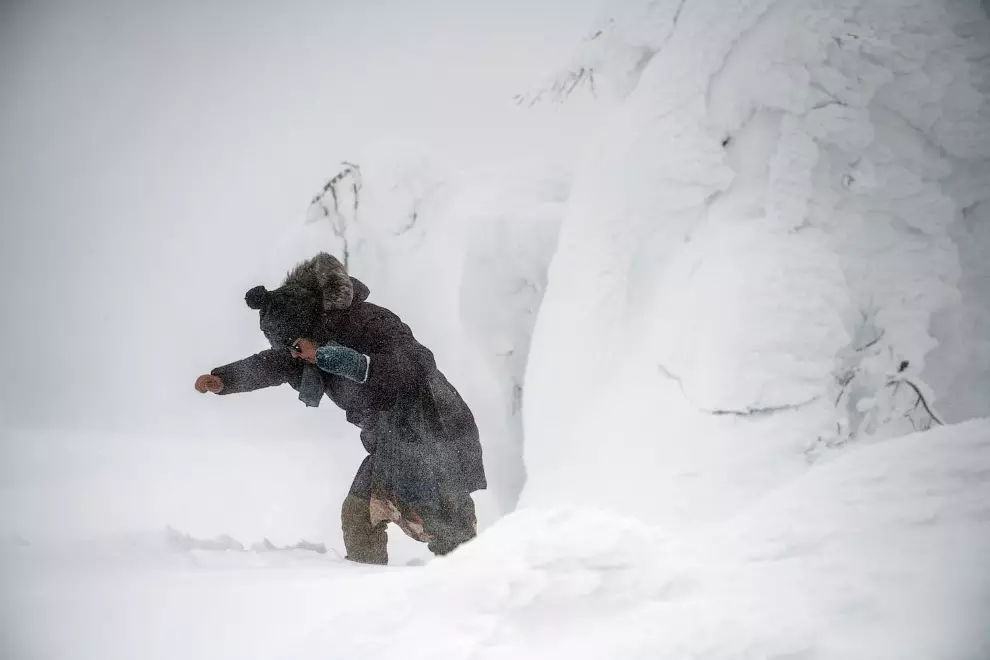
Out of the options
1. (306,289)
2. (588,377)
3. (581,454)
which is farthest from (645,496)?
(306,289)

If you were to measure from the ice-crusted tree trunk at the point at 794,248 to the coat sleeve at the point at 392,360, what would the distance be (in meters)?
0.34

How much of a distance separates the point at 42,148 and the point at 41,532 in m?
0.69

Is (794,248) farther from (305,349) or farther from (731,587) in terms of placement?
(305,349)

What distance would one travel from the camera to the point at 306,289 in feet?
Result: 3.76

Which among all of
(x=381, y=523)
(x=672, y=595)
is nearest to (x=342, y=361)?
(x=381, y=523)

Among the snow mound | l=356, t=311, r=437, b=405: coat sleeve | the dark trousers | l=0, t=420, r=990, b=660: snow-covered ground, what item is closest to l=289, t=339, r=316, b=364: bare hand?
l=356, t=311, r=437, b=405: coat sleeve

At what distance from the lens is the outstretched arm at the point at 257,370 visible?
3.84ft

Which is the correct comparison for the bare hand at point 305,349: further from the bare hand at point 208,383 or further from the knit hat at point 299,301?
the bare hand at point 208,383

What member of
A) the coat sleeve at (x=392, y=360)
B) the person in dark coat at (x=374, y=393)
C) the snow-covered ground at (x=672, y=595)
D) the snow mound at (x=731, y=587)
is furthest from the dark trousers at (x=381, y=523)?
the snow mound at (x=731, y=587)

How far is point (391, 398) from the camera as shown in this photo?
46.5 inches

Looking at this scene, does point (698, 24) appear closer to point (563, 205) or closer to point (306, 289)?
point (563, 205)

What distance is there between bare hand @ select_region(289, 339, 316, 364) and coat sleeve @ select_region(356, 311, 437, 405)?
0.10 meters

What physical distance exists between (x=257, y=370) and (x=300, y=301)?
169 millimetres

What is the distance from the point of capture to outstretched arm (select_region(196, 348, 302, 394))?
117cm
